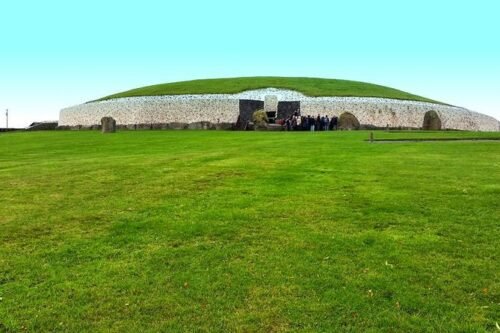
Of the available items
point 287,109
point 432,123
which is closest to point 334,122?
point 287,109

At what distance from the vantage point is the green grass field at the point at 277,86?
5741cm

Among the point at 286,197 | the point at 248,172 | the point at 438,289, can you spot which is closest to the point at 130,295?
the point at 438,289

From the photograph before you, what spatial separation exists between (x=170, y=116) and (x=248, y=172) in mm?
39858

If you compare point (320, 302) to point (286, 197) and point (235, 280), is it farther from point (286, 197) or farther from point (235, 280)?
point (286, 197)

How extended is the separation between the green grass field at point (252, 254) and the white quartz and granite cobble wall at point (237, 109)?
38.9 metres

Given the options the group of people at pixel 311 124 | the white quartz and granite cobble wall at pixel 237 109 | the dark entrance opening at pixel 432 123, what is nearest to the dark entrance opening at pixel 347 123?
the group of people at pixel 311 124

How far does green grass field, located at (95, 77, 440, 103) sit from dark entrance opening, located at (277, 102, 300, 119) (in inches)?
142

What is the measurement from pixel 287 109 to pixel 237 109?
501 centimetres

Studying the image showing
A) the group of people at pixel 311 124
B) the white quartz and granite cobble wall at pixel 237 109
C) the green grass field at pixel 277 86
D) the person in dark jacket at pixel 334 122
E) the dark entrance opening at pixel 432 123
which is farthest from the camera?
→ the green grass field at pixel 277 86

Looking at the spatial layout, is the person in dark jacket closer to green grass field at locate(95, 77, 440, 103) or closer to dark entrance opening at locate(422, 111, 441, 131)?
dark entrance opening at locate(422, 111, 441, 131)

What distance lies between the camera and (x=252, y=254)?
305 inches

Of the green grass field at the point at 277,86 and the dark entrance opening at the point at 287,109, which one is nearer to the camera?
the dark entrance opening at the point at 287,109

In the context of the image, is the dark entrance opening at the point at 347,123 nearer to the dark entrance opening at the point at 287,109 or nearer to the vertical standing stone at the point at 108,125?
the dark entrance opening at the point at 287,109

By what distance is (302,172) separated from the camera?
1456 cm
